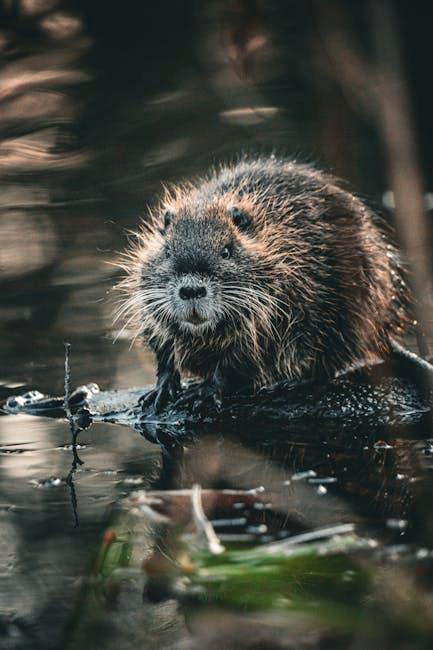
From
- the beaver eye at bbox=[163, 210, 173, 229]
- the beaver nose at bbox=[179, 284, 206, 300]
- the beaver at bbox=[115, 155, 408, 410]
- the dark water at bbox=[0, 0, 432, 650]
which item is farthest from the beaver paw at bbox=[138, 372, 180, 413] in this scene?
the beaver eye at bbox=[163, 210, 173, 229]

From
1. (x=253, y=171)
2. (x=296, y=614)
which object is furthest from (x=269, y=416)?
(x=296, y=614)

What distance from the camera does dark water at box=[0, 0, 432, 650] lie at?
254 centimetres

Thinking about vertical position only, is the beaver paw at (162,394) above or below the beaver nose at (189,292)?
below

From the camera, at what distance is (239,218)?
472cm

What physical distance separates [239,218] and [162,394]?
787 mm

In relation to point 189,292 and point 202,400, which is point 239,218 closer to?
point 189,292

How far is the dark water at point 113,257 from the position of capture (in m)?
2.54

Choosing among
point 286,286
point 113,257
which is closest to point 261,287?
point 286,286

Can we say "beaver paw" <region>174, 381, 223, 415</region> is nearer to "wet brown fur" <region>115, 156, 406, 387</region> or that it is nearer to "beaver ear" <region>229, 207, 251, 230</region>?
"wet brown fur" <region>115, 156, 406, 387</region>

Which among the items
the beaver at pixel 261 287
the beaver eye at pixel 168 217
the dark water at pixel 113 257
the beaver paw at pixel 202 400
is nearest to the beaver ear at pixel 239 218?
the beaver at pixel 261 287

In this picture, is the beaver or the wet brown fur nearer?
the beaver

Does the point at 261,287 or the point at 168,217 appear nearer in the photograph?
the point at 261,287

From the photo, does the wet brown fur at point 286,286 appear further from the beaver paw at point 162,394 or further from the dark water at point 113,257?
the dark water at point 113,257

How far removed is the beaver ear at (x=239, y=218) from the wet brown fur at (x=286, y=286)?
0.8 inches
